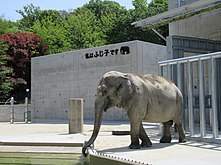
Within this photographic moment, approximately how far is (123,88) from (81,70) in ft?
56.1

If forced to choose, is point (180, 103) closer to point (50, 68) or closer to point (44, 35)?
point (50, 68)

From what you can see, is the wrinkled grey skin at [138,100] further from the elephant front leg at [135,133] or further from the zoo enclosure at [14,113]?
the zoo enclosure at [14,113]

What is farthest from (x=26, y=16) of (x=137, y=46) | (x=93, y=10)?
(x=137, y=46)

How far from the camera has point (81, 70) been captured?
81.6ft

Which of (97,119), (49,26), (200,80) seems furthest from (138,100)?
(49,26)

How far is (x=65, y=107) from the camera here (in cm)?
2575

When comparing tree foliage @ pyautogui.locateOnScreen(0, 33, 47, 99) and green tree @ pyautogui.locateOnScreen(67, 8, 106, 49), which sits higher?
green tree @ pyautogui.locateOnScreen(67, 8, 106, 49)

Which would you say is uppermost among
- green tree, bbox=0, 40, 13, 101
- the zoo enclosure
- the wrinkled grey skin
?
green tree, bbox=0, 40, 13, 101

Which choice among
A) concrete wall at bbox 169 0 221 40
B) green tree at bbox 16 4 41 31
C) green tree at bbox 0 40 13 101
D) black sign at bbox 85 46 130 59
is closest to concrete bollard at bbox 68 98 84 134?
concrete wall at bbox 169 0 221 40

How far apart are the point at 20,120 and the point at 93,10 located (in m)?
31.6

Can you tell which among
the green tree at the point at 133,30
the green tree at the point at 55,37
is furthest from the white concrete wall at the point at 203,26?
the green tree at the point at 55,37

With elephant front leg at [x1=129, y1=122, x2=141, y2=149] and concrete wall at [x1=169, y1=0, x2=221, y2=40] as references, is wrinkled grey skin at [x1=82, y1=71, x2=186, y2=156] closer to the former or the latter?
elephant front leg at [x1=129, y1=122, x2=141, y2=149]

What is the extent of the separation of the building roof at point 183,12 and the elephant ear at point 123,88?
378cm

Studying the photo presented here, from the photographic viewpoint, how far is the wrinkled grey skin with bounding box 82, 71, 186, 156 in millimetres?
7809
